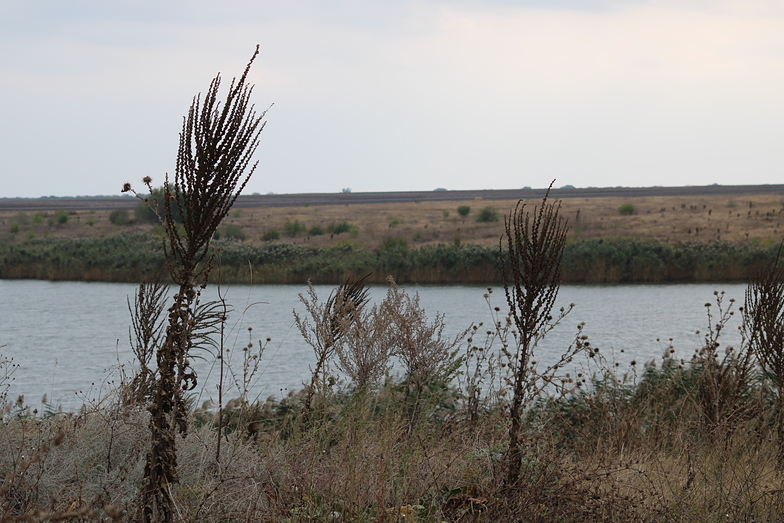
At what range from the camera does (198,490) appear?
15.1 ft

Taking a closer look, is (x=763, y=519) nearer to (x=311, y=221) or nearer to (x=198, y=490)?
(x=198, y=490)

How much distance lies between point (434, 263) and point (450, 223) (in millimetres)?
16325

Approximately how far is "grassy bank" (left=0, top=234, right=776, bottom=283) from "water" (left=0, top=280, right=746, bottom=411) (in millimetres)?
1650

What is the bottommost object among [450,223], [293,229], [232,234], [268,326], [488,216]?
[268,326]

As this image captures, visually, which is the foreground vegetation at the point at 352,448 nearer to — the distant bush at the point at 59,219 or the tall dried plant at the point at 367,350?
the tall dried plant at the point at 367,350

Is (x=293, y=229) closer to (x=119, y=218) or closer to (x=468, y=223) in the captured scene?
(x=468, y=223)

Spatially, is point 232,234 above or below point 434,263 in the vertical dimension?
A: above

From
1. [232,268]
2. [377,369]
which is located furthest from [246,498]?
[232,268]

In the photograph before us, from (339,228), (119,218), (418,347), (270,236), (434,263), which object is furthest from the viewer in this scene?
(119,218)

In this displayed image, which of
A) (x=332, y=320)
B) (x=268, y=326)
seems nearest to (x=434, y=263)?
(x=268, y=326)

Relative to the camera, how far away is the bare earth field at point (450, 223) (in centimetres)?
3812

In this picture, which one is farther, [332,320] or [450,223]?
[450,223]

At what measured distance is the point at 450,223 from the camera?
4662 cm

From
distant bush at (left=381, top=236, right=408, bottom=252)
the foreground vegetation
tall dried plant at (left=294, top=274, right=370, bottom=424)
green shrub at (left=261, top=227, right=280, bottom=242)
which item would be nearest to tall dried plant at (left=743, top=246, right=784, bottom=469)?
the foreground vegetation
